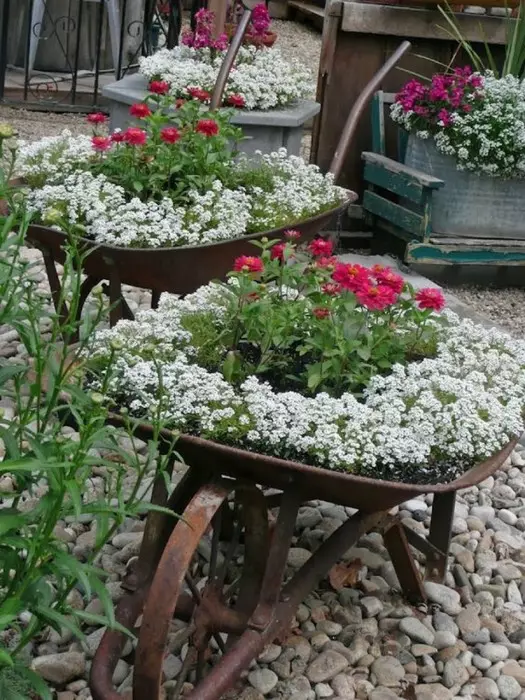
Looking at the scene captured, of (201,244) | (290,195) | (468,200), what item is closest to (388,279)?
(201,244)

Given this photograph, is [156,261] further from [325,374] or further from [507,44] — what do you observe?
[507,44]

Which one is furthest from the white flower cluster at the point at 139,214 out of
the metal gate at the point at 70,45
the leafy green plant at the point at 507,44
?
the metal gate at the point at 70,45

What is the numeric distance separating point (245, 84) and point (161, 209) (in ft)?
5.02

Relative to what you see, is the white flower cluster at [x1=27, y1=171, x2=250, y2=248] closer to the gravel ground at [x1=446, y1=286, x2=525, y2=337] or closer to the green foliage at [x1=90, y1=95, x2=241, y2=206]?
the green foliage at [x1=90, y1=95, x2=241, y2=206]

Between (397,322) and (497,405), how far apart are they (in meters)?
0.36

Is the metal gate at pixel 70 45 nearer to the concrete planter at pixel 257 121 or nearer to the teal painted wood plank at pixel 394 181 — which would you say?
the teal painted wood plank at pixel 394 181

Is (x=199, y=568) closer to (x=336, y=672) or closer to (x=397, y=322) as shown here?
(x=336, y=672)

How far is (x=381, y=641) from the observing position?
2.73 metres

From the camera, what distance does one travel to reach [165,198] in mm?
3477

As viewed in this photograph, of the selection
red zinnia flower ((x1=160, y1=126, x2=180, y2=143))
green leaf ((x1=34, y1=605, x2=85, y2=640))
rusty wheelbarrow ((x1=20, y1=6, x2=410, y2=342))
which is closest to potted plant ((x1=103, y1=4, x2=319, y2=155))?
red zinnia flower ((x1=160, y1=126, x2=180, y2=143))

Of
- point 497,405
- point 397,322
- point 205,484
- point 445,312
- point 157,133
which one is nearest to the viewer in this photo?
point 205,484

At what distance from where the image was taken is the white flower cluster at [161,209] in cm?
334

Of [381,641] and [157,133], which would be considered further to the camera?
[157,133]

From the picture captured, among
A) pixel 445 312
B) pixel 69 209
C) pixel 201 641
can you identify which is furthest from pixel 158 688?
pixel 69 209
